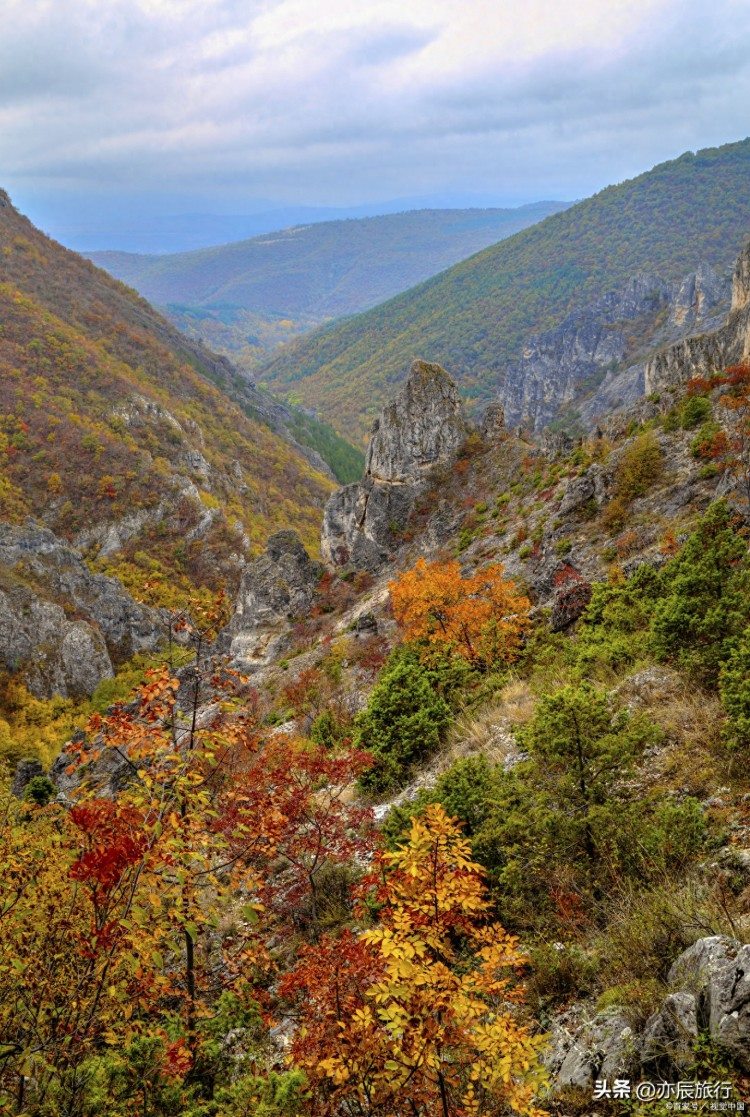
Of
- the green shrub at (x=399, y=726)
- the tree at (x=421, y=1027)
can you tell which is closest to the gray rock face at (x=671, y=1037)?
the tree at (x=421, y=1027)

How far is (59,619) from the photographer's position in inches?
2160

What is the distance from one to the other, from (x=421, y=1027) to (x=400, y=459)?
45.9m

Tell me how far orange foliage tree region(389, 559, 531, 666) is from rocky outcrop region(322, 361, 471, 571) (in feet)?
78.4

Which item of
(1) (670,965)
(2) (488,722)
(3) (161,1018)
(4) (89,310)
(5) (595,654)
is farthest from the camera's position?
(4) (89,310)

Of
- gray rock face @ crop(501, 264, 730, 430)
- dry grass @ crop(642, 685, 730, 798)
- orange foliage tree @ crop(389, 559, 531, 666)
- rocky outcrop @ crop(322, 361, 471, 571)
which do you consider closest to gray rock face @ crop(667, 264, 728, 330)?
gray rock face @ crop(501, 264, 730, 430)

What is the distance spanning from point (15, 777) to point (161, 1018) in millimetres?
32666

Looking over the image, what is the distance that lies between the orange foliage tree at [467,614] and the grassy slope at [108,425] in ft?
213

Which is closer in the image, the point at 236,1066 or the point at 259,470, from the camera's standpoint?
the point at 236,1066

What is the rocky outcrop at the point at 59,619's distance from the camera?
5194 cm

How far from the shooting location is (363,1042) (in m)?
4.16

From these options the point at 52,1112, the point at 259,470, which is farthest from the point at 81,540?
the point at 52,1112

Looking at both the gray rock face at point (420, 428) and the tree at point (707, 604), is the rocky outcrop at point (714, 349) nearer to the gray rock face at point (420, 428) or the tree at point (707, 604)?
the gray rock face at point (420, 428)

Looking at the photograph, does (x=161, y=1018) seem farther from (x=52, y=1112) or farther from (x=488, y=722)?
(x=488, y=722)

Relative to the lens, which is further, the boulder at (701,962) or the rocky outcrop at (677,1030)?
the boulder at (701,962)
